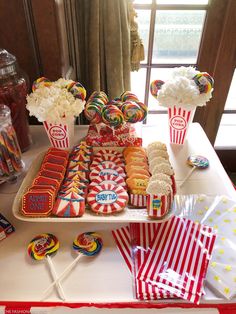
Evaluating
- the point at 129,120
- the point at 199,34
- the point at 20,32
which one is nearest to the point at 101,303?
the point at 129,120

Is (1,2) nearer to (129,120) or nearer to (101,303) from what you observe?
(129,120)

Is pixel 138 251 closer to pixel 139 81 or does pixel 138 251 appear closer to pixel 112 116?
pixel 112 116

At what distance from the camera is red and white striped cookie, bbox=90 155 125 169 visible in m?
0.90

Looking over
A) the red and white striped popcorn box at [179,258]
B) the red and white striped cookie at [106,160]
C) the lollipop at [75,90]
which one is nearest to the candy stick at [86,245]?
the red and white striped popcorn box at [179,258]

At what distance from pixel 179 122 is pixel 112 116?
263 millimetres

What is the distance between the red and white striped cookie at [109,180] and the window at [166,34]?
34.1 inches

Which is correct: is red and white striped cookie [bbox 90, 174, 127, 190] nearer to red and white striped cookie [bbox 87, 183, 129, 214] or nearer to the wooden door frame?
red and white striped cookie [bbox 87, 183, 129, 214]

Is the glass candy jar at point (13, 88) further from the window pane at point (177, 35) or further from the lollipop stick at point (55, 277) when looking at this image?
the window pane at point (177, 35)

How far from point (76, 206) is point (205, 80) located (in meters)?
0.61

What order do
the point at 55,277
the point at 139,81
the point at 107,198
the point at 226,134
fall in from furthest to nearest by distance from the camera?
the point at 226,134, the point at 139,81, the point at 107,198, the point at 55,277

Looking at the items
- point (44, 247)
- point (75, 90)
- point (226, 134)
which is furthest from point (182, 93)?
point (226, 134)

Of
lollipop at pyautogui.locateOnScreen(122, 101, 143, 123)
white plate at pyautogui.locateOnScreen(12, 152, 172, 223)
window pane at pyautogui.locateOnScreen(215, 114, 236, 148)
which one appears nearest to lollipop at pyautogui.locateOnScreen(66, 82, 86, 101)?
lollipop at pyautogui.locateOnScreen(122, 101, 143, 123)

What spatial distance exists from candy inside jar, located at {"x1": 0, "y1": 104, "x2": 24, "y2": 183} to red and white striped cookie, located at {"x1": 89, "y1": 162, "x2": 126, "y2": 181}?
0.82ft

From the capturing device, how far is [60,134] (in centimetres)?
97
